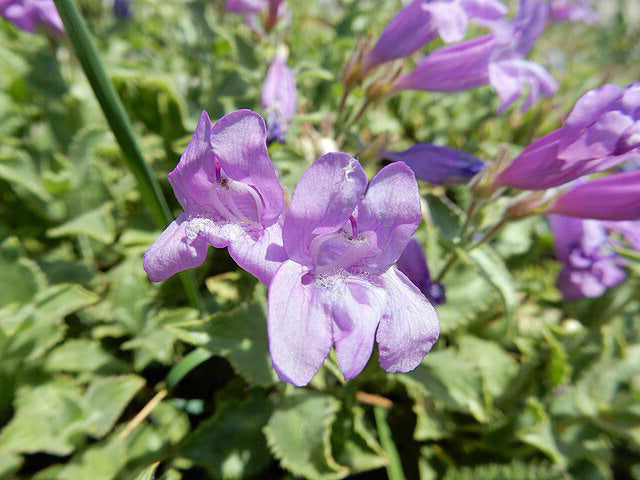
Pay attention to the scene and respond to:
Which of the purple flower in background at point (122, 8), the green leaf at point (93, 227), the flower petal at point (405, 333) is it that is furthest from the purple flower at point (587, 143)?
the purple flower in background at point (122, 8)

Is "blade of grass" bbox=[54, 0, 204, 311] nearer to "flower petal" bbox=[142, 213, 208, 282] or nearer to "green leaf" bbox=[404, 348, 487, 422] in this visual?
"flower petal" bbox=[142, 213, 208, 282]

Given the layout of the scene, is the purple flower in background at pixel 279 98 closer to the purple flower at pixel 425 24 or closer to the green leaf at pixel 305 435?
the purple flower at pixel 425 24

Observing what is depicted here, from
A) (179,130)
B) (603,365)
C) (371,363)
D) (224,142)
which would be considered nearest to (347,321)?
(224,142)

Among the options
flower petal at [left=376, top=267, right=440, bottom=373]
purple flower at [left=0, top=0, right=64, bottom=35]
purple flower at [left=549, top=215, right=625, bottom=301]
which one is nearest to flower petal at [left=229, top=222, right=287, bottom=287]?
flower petal at [left=376, top=267, right=440, bottom=373]

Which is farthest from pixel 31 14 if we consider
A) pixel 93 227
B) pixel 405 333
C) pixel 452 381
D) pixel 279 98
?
pixel 452 381

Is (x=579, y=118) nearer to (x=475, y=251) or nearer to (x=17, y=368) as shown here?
(x=475, y=251)
